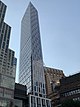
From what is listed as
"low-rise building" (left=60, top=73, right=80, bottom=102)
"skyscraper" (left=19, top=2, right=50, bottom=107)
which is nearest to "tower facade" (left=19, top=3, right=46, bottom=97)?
"skyscraper" (left=19, top=2, right=50, bottom=107)

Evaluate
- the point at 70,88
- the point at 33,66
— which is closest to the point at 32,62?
the point at 33,66

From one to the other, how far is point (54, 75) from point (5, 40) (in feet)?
212

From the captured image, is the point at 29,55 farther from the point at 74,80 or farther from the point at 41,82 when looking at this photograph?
the point at 74,80

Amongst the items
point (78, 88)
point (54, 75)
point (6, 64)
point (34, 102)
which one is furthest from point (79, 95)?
point (6, 64)

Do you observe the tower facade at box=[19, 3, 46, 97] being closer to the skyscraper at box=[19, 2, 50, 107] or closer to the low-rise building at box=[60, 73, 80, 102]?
the skyscraper at box=[19, 2, 50, 107]

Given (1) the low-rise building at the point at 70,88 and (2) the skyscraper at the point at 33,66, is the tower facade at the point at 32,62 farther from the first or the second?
(1) the low-rise building at the point at 70,88

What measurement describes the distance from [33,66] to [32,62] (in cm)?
390

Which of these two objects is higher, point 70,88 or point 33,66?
point 33,66

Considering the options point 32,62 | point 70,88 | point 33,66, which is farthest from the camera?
point 32,62

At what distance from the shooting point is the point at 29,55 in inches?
6250

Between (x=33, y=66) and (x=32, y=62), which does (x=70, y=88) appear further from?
(x=32, y=62)

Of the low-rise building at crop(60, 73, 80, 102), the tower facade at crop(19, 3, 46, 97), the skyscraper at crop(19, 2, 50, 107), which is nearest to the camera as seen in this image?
the low-rise building at crop(60, 73, 80, 102)

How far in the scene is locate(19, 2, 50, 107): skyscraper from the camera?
132375mm

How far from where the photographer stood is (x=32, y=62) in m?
152
